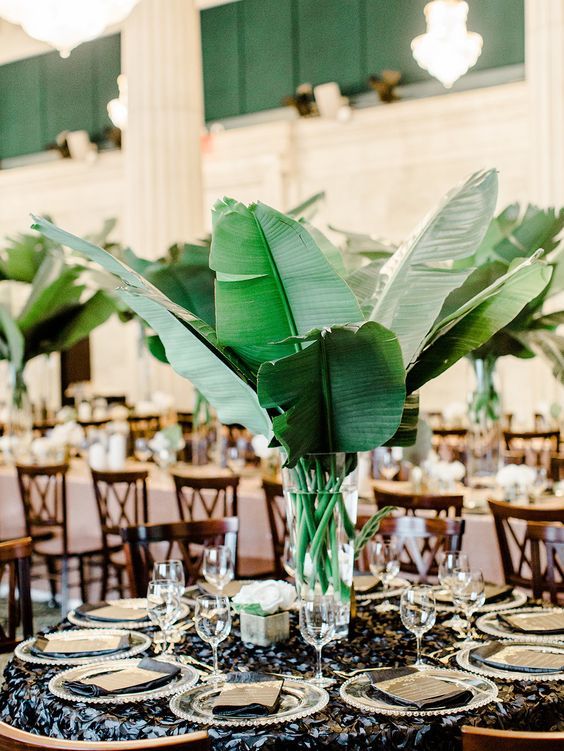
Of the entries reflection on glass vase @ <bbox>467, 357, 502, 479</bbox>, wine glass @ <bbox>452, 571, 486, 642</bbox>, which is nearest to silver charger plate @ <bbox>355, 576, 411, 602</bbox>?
wine glass @ <bbox>452, 571, 486, 642</bbox>

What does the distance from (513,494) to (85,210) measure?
11285 millimetres

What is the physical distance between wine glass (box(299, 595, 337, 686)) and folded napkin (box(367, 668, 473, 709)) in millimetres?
116

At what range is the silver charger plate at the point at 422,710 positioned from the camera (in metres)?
1.93

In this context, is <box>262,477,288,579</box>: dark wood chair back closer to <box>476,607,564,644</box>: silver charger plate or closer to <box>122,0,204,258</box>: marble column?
<box>476,607,564,644</box>: silver charger plate

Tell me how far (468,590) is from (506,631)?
163mm

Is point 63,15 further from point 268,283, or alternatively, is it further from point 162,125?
point 268,283

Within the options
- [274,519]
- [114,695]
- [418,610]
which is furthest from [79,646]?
[274,519]

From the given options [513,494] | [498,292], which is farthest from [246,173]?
[498,292]

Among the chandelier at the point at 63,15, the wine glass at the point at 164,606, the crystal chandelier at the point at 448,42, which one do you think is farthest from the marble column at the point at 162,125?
the wine glass at the point at 164,606

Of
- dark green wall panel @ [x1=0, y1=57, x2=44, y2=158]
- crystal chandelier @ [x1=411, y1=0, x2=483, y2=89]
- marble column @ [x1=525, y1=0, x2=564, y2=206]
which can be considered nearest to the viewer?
marble column @ [x1=525, y1=0, x2=564, y2=206]

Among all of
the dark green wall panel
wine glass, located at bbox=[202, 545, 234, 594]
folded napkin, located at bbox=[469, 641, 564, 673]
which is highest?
the dark green wall panel

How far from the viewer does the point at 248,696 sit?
1991 millimetres

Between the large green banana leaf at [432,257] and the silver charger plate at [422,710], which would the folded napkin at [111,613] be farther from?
the large green banana leaf at [432,257]

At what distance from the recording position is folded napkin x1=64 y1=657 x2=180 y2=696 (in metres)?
2.07
